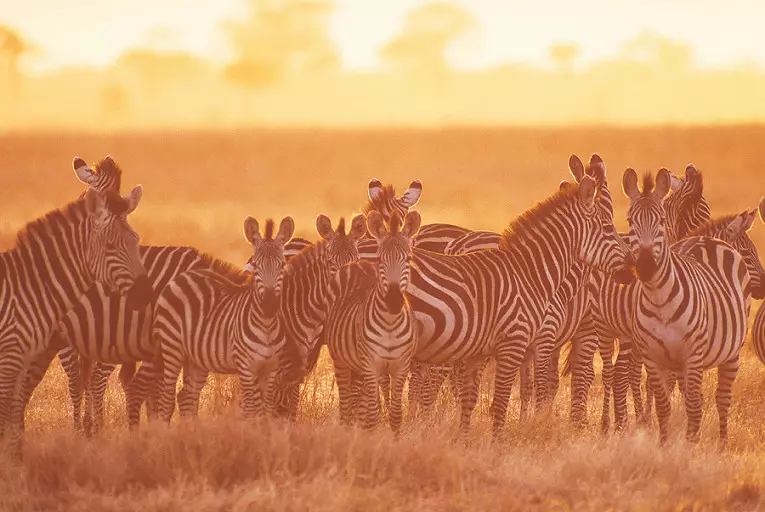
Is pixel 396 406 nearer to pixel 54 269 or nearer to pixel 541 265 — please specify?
pixel 541 265

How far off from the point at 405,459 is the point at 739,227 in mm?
4846

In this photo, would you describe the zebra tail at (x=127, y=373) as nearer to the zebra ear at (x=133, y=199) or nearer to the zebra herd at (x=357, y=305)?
the zebra herd at (x=357, y=305)

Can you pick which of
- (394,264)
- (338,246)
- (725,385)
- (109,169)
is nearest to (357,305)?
(338,246)

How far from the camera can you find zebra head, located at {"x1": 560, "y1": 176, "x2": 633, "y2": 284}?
934 centimetres

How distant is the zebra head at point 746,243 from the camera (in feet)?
34.9

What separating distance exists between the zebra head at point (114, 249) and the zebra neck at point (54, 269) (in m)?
0.10

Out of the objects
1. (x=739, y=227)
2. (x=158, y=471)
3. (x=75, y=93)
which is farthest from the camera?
(x=75, y=93)

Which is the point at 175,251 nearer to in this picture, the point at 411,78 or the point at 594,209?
the point at 594,209

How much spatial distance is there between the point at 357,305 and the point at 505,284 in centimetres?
143

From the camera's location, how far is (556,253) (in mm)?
9703

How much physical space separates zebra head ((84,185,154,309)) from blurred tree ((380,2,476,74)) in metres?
73.5

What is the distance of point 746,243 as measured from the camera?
1082 cm

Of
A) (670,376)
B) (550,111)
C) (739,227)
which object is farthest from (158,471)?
(550,111)

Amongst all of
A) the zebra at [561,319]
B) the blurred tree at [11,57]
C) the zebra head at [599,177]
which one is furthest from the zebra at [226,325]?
the blurred tree at [11,57]
